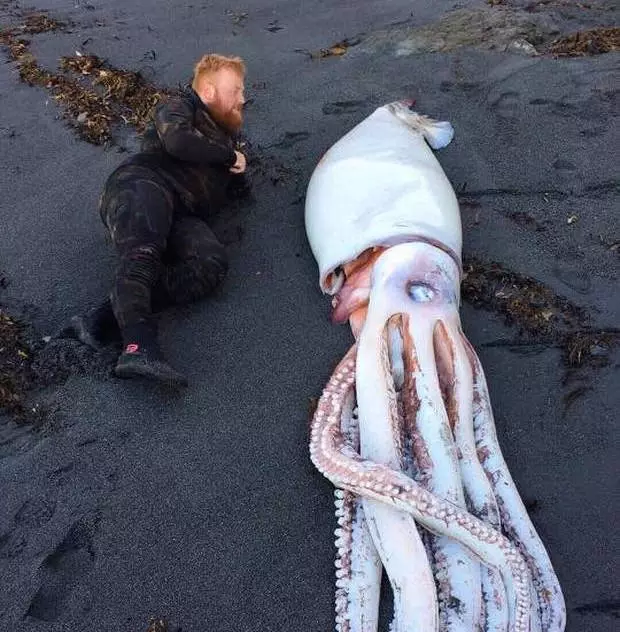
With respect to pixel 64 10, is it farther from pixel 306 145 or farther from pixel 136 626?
pixel 136 626

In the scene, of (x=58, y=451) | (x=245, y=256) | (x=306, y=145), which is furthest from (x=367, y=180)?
(x=58, y=451)

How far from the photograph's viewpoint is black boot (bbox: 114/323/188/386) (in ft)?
10.5

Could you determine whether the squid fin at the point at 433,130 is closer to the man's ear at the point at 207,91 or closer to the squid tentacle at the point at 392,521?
the man's ear at the point at 207,91

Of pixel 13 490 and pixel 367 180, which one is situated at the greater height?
pixel 367 180

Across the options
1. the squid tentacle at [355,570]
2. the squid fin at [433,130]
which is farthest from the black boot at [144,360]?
the squid fin at [433,130]

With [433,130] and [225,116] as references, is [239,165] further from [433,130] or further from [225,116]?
[433,130]

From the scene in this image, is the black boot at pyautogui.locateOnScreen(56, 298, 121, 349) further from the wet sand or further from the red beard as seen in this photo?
the red beard

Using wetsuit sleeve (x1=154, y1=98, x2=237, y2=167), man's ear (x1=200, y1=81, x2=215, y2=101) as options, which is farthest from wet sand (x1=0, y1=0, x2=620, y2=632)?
man's ear (x1=200, y1=81, x2=215, y2=101)

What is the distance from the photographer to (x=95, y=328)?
11.7 ft

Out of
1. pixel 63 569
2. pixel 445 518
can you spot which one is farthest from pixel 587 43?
pixel 63 569

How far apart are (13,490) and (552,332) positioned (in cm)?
252

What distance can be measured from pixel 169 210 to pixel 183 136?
16.3 inches

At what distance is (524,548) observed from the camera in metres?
2.55

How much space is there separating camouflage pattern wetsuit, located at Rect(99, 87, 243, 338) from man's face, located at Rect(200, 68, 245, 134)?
51 millimetres
